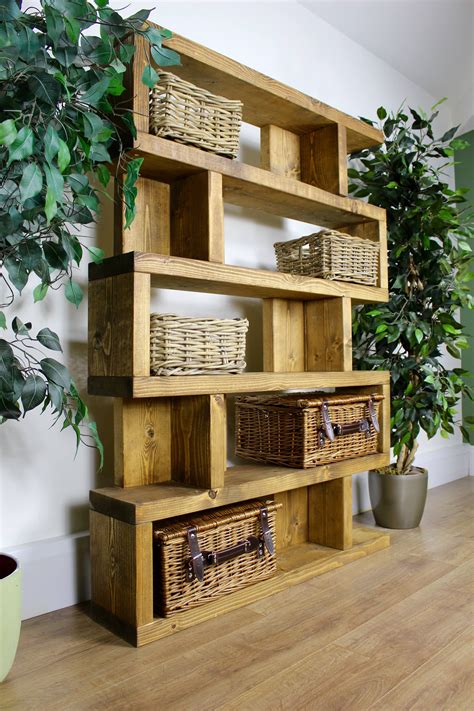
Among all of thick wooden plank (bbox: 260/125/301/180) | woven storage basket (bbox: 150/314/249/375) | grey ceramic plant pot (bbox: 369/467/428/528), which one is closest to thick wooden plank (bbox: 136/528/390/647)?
grey ceramic plant pot (bbox: 369/467/428/528)

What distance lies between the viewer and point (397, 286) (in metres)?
2.51

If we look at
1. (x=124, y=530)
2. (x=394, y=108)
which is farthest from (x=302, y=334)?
(x=394, y=108)

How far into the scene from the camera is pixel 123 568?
4.76 ft

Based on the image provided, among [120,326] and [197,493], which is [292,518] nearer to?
[197,493]

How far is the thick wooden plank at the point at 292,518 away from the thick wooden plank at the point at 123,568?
0.71 meters

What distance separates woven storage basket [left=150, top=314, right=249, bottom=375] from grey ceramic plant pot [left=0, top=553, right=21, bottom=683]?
22.8 inches

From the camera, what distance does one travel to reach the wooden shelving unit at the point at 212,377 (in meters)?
1.47

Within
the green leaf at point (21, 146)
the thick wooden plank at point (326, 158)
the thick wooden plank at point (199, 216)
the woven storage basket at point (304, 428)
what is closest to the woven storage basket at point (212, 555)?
the woven storage basket at point (304, 428)

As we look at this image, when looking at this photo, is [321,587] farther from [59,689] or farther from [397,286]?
[397,286]

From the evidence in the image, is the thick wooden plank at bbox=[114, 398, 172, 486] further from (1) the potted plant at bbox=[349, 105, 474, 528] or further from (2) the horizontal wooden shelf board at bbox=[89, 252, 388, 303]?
(1) the potted plant at bbox=[349, 105, 474, 528]

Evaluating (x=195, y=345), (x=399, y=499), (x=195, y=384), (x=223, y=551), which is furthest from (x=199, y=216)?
(x=399, y=499)

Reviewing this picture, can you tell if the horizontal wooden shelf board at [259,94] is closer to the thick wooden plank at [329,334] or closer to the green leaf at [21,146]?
the thick wooden plank at [329,334]

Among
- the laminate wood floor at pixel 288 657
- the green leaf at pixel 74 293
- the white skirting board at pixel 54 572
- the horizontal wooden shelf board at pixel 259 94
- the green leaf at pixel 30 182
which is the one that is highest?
the horizontal wooden shelf board at pixel 259 94

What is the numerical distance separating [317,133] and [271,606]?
5.38ft
